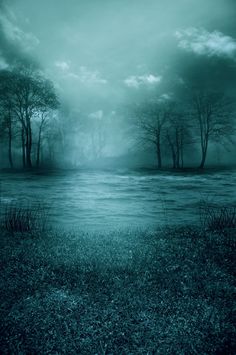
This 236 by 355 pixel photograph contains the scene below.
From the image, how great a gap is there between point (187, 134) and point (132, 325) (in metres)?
47.8

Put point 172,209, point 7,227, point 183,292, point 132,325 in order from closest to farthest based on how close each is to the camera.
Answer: point 132,325
point 183,292
point 7,227
point 172,209

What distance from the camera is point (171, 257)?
6305mm

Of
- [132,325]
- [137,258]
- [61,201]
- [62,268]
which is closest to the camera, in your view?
[132,325]

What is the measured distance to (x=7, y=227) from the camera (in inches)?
371

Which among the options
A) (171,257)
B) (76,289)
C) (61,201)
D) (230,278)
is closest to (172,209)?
(61,201)

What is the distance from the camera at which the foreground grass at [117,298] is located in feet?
11.3

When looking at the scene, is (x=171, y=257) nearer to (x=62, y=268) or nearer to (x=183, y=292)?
(x=183, y=292)

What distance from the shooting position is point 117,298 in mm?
4398

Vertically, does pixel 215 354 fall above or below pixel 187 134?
below

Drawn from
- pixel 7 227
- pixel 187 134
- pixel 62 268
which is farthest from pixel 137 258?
pixel 187 134

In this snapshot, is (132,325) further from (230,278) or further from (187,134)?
(187,134)

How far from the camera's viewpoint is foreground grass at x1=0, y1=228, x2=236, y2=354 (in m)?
3.43

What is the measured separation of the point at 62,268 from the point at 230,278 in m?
3.39

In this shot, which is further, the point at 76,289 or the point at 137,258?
the point at 137,258
